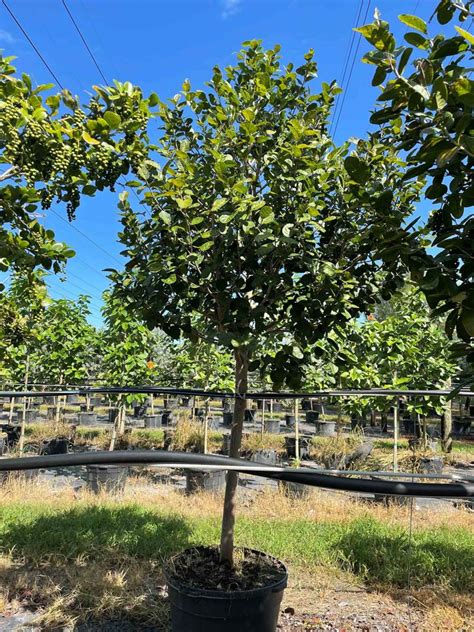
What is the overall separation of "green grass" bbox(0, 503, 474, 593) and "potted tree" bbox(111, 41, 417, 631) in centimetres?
114

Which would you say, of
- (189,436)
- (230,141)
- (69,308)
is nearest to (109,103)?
(230,141)

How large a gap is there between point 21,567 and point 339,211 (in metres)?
3.09

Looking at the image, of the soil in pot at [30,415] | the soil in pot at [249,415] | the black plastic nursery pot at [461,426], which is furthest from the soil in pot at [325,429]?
the soil in pot at [30,415]

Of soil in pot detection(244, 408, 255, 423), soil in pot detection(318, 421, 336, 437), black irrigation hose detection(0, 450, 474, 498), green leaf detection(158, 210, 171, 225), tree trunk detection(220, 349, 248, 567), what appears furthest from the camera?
soil in pot detection(244, 408, 255, 423)

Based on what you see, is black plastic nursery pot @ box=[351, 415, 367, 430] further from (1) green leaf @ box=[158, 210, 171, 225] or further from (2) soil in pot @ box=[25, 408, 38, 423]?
(2) soil in pot @ box=[25, 408, 38, 423]

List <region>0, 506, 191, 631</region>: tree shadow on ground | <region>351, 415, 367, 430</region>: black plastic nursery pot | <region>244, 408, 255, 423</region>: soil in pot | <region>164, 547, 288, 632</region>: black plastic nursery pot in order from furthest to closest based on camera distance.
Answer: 1. <region>244, 408, 255, 423</region>: soil in pot
2. <region>351, 415, 367, 430</region>: black plastic nursery pot
3. <region>0, 506, 191, 631</region>: tree shadow on ground
4. <region>164, 547, 288, 632</region>: black plastic nursery pot

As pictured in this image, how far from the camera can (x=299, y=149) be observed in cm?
190

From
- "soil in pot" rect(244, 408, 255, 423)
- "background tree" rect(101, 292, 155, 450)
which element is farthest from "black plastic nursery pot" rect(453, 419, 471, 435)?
"background tree" rect(101, 292, 155, 450)

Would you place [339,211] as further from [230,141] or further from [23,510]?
[23,510]

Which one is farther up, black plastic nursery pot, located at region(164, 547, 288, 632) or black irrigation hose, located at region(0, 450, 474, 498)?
black irrigation hose, located at region(0, 450, 474, 498)

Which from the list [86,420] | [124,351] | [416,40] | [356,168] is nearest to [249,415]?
[86,420]

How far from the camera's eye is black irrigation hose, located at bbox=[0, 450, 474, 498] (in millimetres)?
1117

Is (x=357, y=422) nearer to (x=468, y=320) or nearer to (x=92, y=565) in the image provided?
(x=92, y=565)

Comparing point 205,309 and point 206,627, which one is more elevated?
point 205,309
